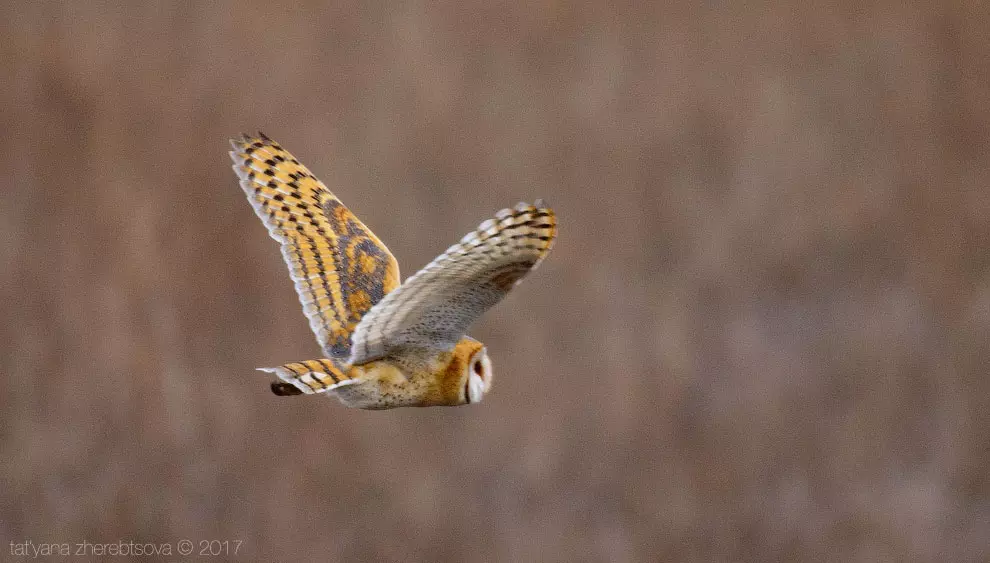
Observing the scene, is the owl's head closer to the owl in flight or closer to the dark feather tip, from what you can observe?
the owl in flight

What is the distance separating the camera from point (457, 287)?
1.35m

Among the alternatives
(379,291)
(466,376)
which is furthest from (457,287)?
(379,291)

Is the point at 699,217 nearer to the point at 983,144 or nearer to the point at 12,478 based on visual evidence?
the point at 983,144

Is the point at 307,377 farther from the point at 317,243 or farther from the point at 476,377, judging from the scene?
the point at 317,243

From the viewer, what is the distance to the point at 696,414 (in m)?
3.54

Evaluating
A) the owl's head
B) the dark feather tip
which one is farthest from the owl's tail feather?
the owl's head

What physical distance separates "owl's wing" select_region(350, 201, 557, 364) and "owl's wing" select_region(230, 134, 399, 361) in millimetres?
147

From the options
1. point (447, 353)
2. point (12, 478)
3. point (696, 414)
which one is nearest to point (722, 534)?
point (696, 414)

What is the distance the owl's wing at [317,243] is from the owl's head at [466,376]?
0.16 meters

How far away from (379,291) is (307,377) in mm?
300

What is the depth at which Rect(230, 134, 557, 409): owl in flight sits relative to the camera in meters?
1.29

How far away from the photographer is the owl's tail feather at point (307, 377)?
1308 mm

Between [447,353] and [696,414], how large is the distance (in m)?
2.18

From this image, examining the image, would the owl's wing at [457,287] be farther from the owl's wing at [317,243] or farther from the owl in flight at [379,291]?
the owl's wing at [317,243]
